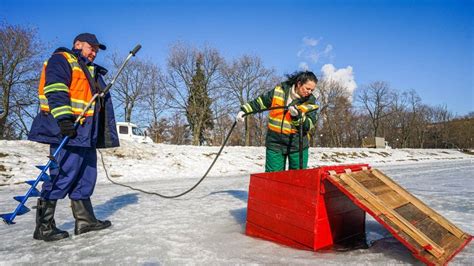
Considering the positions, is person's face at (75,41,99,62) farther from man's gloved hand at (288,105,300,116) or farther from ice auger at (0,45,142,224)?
man's gloved hand at (288,105,300,116)

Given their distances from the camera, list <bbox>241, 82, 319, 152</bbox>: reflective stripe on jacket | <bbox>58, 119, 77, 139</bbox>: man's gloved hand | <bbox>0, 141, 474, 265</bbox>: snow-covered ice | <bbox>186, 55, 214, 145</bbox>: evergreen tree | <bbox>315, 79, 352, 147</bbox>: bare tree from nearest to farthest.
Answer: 1. <bbox>0, 141, 474, 265</bbox>: snow-covered ice
2. <bbox>58, 119, 77, 139</bbox>: man's gloved hand
3. <bbox>241, 82, 319, 152</bbox>: reflective stripe on jacket
4. <bbox>186, 55, 214, 145</bbox>: evergreen tree
5. <bbox>315, 79, 352, 147</bbox>: bare tree

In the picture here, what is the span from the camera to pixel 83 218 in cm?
314

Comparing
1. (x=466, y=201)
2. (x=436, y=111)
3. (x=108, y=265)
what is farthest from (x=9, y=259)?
(x=436, y=111)

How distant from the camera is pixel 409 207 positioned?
2523mm

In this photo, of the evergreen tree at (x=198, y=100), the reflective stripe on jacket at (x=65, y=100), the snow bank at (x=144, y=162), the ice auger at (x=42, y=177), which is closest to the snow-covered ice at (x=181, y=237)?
the ice auger at (x=42, y=177)

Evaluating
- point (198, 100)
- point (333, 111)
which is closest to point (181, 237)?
point (198, 100)

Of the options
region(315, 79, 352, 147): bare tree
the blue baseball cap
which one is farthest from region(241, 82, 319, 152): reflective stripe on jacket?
region(315, 79, 352, 147): bare tree

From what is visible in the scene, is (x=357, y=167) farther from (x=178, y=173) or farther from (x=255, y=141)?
(x=255, y=141)

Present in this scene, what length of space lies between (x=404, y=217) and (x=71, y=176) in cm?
286

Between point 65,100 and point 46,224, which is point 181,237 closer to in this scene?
point 46,224

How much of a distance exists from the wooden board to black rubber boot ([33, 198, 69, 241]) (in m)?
2.46

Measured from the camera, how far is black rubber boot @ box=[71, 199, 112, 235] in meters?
3.09

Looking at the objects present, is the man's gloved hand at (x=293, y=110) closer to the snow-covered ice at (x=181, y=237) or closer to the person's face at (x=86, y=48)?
the snow-covered ice at (x=181, y=237)

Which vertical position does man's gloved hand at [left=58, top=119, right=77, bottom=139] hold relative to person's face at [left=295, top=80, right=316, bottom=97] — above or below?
below
